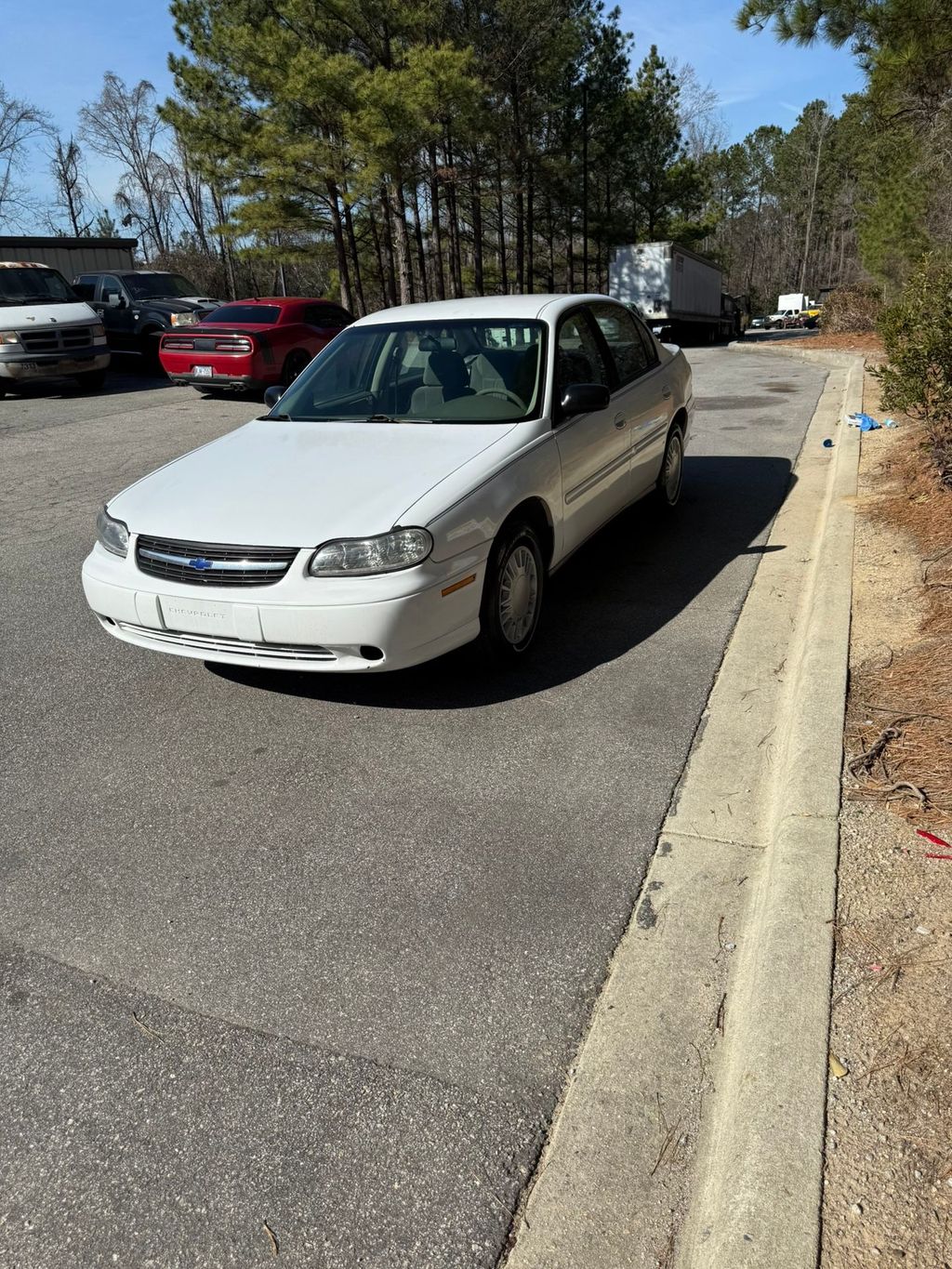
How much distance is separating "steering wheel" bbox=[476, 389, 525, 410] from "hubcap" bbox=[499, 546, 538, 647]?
2.63 feet

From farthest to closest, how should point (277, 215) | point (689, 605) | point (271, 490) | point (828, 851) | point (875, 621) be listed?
1. point (277, 215)
2. point (689, 605)
3. point (875, 621)
4. point (271, 490)
5. point (828, 851)

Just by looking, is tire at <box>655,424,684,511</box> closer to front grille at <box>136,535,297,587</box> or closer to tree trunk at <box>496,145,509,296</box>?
front grille at <box>136,535,297,587</box>

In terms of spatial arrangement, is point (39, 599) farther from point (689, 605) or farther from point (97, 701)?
point (689, 605)

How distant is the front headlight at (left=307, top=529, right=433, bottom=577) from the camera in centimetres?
375

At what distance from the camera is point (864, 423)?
1033 centimetres

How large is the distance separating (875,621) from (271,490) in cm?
294

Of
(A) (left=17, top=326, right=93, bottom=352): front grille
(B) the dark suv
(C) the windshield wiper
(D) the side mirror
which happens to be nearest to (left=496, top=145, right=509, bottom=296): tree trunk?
(B) the dark suv

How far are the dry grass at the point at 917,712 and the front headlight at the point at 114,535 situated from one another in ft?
10.2

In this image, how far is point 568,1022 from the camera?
246cm

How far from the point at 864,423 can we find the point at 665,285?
2179cm

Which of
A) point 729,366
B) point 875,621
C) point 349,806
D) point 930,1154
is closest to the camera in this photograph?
point 930,1154

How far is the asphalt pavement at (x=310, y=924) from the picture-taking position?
2.03 m

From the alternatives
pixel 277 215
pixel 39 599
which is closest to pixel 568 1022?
pixel 39 599

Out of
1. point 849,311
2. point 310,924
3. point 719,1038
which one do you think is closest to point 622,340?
point 310,924
